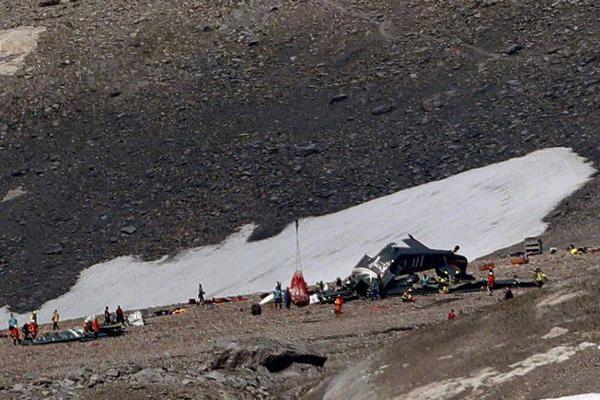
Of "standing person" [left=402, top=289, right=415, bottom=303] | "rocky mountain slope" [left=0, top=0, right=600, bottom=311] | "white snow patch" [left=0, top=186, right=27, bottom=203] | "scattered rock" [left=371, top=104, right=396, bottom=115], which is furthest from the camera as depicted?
"scattered rock" [left=371, top=104, right=396, bottom=115]

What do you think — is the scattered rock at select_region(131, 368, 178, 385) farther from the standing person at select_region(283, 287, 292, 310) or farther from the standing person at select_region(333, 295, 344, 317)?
the standing person at select_region(283, 287, 292, 310)

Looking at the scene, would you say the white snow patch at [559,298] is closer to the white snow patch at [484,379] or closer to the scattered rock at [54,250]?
the white snow patch at [484,379]

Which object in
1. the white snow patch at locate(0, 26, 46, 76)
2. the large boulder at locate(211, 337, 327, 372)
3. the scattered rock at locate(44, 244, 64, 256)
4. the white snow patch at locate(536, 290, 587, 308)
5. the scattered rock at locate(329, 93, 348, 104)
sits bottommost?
the white snow patch at locate(536, 290, 587, 308)

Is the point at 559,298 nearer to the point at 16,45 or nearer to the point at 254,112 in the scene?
the point at 254,112

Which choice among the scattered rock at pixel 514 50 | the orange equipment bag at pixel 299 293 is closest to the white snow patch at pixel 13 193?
the scattered rock at pixel 514 50

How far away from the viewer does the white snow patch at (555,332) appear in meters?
30.2

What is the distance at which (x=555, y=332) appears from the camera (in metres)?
30.3

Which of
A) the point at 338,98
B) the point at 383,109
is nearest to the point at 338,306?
the point at 383,109

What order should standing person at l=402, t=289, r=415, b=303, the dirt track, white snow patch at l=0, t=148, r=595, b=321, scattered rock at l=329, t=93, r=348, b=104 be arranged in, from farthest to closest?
1. scattered rock at l=329, t=93, r=348, b=104
2. white snow patch at l=0, t=148, r=595, b=321
3. standing person at l=402, t=289, r=415, b=303
4. the dirt track

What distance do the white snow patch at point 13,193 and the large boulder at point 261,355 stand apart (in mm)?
44860

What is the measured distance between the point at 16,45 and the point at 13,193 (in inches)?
772

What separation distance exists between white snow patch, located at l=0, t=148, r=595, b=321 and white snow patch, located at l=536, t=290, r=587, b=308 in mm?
29861

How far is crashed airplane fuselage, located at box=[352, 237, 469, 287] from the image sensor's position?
51.6 metres

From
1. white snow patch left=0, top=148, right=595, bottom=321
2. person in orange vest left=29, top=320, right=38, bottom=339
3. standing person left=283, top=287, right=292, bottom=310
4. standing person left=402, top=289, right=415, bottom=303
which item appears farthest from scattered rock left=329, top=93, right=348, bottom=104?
person in orange vest left=29, top=320, right=38, bottom=339
